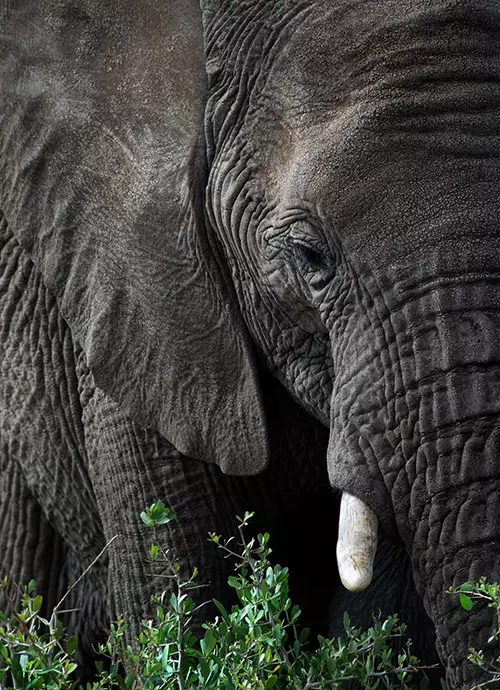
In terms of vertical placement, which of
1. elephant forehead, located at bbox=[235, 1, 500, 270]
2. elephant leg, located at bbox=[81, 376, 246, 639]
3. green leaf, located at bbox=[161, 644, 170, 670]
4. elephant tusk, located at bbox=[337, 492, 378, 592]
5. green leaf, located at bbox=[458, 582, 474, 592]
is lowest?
green leaf, located at bbox=[161, 644, 170, 670]

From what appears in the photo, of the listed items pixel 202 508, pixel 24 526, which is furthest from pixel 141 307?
pixel 24 526

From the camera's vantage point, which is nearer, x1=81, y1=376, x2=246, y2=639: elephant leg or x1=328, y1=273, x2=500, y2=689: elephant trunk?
x1=328, y1=273, x2=500, y2=689: elephant trunk

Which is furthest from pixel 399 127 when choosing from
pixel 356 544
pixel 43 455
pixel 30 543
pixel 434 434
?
pixel 30 543

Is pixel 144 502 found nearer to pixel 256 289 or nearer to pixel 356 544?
pixel 256 289

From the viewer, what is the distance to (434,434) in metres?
2.62

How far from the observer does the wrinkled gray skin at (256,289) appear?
2.63 metres

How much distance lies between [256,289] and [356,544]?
0.62 m

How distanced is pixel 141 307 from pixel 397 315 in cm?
75

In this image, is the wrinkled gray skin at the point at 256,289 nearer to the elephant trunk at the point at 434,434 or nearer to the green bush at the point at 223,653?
the elephant trunk at the point at 434,434

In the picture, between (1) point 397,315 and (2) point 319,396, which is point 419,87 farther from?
(2) point 319,396

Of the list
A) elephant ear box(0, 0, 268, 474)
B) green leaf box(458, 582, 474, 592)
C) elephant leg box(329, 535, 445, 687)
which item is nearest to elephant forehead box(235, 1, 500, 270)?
elephant ear box(0, 0, 268, 474)

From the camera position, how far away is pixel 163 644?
9.05ft

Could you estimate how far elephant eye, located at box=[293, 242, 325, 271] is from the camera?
2846 millimetres

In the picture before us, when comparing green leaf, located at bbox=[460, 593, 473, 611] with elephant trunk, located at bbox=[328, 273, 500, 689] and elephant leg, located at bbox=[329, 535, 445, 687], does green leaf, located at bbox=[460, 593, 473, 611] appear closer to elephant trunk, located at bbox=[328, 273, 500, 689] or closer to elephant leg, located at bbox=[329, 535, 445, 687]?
elephant trunk, located at bbox=[328, 273, 500, 689]
